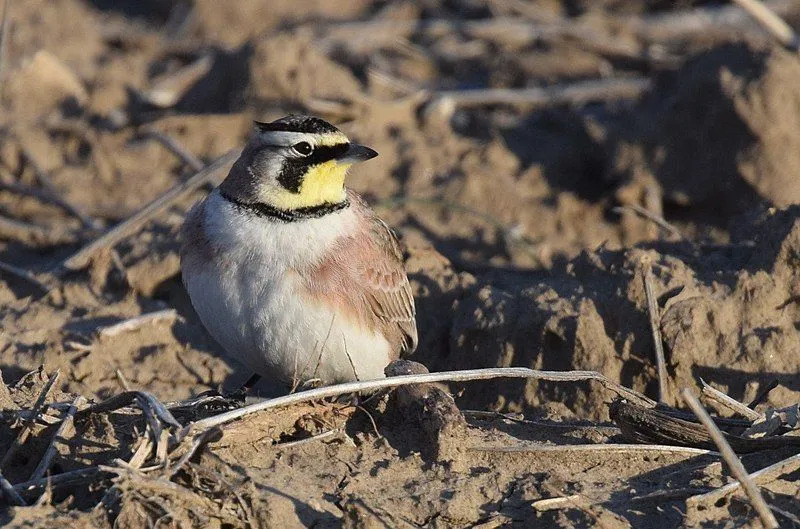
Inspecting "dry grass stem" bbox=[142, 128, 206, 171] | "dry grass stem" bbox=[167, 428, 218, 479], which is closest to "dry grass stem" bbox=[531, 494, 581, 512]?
"dry grass stem" bbox=[167, 428, 218, 479]

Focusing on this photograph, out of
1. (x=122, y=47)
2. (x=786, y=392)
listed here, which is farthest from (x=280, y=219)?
(x=122, y=47)

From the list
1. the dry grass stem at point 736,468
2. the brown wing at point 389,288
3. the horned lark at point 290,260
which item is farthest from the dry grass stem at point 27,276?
the dry grass stem at point 736,468

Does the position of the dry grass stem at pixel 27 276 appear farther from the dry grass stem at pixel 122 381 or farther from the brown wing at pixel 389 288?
the brown wing at pixel 389 288

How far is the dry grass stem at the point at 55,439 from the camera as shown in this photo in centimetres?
490

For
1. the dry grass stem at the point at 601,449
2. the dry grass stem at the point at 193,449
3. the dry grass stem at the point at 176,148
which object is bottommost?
the dry grass stem at the point at 176,148

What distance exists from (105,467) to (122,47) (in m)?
9.18

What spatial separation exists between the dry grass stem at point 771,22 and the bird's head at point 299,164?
483 centimetres

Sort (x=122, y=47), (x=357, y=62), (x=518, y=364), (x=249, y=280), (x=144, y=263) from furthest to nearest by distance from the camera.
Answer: (x=122, y=47) < (x=357, y=62) < (x=144, y=263) < (x=518, y=364) < (x=249, y=280)

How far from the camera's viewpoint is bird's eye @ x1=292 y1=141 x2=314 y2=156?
20.5ft

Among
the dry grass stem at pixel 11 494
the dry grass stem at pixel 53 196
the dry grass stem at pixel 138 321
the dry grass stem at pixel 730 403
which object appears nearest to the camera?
the dry grass stem at pixel 11 494

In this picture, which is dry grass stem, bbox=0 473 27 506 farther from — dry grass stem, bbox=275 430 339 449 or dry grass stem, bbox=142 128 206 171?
dry grass stem, bbox=142 128 206 171

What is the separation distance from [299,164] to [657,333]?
7.13 feet

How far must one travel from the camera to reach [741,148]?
1001 centimetres

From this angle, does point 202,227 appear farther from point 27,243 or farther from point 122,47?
point 122,47
